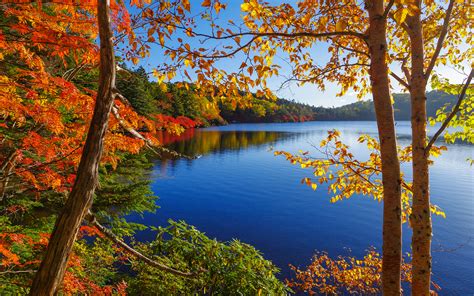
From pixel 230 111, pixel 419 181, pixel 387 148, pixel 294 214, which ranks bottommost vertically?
pixel 294 214

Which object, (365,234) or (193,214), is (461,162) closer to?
(365,234)

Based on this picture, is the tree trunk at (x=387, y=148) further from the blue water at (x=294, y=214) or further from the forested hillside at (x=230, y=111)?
the forested hillside at (x=230, y=111)

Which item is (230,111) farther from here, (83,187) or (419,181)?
(83,187)

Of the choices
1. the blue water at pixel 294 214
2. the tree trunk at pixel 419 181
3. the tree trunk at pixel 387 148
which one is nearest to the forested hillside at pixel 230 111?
the blue water at pixel 294 214

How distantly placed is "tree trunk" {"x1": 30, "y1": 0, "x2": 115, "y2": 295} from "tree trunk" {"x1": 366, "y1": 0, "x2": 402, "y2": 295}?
2.31 meters

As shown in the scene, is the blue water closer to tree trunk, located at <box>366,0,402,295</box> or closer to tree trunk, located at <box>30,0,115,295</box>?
tree trunk, located at <box>366,0,402,295</box>

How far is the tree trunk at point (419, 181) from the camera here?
3.43 meters

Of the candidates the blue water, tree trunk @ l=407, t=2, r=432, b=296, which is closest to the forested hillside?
the blue water

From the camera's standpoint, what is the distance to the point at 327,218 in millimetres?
17531

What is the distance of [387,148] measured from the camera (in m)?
2.69

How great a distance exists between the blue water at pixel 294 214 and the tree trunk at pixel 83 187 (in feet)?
31.5

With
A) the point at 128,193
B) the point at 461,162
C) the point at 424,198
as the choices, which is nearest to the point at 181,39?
the point at 424,198

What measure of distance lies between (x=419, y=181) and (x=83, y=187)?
3.67 meters

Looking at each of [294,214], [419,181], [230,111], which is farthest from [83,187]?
[230,111]
